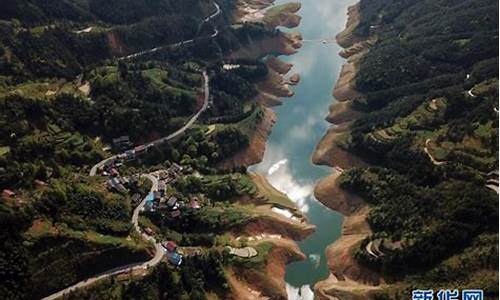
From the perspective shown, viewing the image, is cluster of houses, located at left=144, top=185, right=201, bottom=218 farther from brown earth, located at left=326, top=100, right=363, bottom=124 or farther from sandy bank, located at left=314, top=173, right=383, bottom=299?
brown earth, located at left=326, top=100, right=363, bottom=124

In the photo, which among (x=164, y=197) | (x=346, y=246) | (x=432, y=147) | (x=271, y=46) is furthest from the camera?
(x=271, y=46)

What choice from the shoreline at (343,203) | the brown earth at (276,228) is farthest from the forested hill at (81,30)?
the brown earth at (276,228)

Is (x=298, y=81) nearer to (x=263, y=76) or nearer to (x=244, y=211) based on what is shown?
(x=263, y=76)

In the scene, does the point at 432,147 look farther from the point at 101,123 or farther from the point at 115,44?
the point at 115,44

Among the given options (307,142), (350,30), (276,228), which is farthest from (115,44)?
(276,228)

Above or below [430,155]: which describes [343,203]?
below

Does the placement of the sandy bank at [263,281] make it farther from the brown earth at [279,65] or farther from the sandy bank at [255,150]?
the brown earth at [279,65]
